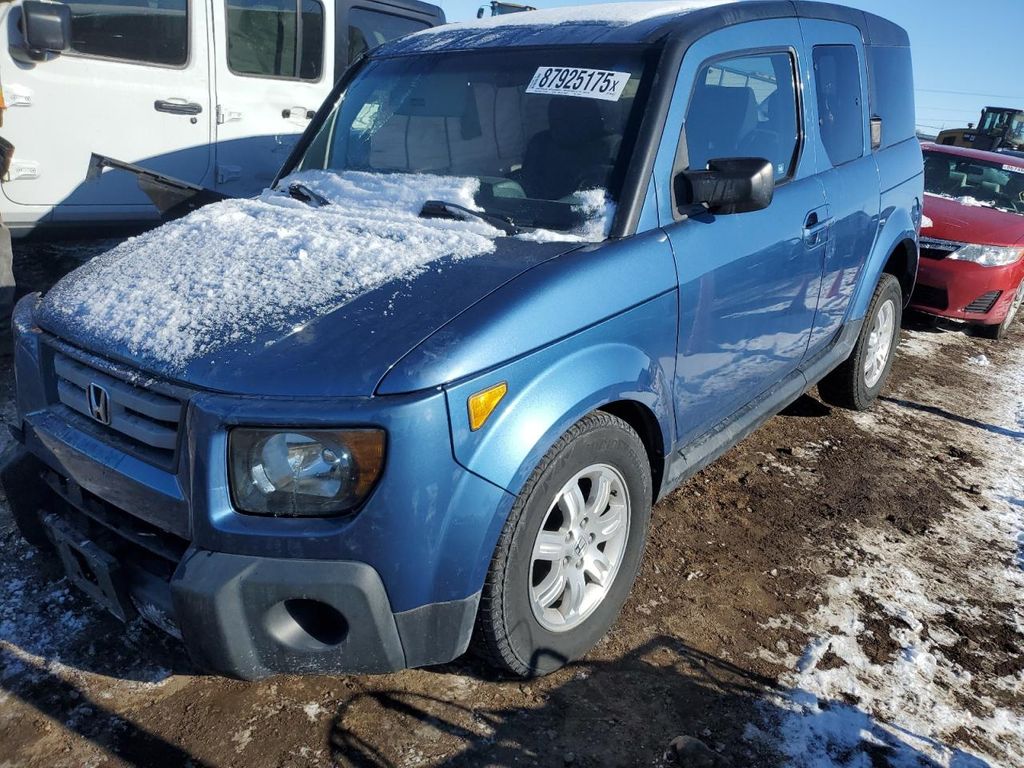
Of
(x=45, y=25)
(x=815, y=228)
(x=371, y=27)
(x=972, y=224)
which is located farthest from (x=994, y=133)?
(x=45, y=25)

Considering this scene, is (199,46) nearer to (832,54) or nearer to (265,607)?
(832,54)

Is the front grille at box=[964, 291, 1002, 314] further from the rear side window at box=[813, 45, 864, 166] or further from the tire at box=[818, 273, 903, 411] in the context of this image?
the rear side window at box=[813, 45, 864, 166]

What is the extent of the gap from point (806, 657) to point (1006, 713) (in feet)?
1.92

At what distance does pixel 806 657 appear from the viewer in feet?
8.86

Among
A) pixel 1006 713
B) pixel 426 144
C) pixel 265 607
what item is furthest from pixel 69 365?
pixel 1006 713

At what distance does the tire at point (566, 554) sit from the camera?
7.20ft

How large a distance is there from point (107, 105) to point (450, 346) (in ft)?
14.6

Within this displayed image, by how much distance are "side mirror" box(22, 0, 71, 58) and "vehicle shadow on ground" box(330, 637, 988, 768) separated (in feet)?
14.1

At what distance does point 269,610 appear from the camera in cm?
196

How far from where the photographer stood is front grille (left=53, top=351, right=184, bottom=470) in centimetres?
204

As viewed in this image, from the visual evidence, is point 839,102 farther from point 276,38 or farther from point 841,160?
point 276,38

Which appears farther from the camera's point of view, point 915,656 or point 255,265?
point 915,656

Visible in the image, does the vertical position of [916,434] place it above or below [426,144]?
below

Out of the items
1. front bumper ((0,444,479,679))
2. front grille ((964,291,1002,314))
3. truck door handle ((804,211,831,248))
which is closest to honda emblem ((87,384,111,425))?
front bumper ((0,444,479,679))
